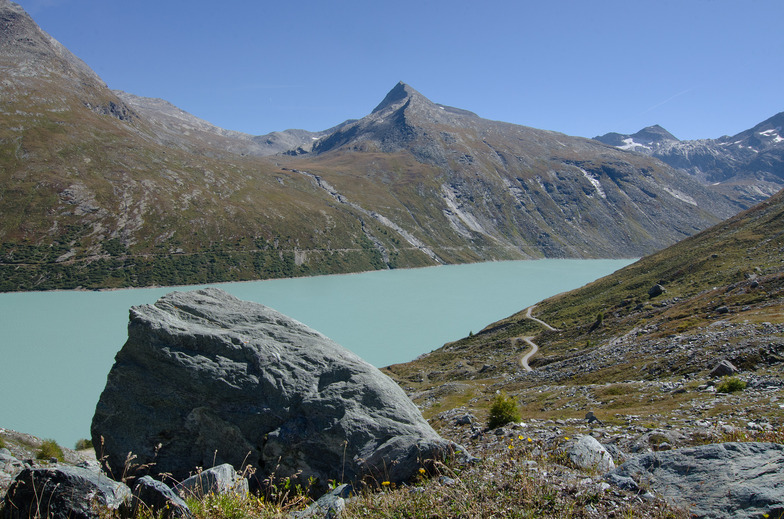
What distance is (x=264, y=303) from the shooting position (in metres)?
102

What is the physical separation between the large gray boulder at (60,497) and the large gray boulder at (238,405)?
4.69 m

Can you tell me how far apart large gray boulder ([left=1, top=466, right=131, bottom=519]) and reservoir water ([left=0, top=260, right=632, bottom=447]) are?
38.6 meters

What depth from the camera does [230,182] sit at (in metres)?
196

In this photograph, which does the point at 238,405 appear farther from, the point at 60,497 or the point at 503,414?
the point at 503,414

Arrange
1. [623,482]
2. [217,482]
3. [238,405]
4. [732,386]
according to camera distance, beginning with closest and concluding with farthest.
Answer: [623,482] < [217,482] < [238,405] < [732,386]

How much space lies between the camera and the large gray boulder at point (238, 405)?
1091cm

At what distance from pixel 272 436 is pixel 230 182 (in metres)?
202

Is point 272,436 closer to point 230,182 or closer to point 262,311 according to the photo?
point 262,311

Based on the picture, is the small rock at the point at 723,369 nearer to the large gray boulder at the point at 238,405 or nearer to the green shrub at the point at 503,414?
the green shrub at the point at 503,414

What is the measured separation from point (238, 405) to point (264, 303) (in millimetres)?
94072

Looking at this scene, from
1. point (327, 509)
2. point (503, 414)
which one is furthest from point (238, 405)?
point (503, 414)

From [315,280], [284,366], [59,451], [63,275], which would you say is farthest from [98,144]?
[284,366]

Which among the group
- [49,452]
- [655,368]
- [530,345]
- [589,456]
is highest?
[589,456]

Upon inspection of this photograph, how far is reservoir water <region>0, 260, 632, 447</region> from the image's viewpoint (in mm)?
45688
